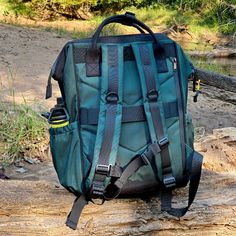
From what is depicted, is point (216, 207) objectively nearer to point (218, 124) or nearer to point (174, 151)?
point (174, 151)

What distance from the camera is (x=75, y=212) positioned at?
2053 millimetres

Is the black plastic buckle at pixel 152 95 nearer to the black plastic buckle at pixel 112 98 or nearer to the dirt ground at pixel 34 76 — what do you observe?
the black plastic buckle at pixel 112 98

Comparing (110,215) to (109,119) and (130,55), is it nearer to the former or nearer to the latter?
(109,119)

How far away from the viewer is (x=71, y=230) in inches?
81.0

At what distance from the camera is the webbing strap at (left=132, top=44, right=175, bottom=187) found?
200 centimetres

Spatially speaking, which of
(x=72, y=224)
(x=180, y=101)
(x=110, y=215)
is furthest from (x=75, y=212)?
(x=180, y=101)

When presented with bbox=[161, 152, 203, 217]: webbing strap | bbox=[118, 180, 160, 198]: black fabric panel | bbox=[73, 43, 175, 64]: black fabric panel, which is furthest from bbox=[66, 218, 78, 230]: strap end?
bbox=[73, 43, 175, 64]: black fabric panel

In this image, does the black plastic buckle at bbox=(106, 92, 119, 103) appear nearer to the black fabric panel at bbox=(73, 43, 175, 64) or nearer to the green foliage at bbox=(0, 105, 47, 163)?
the black fabric panel at bbox=(73, 43, 175, 64)

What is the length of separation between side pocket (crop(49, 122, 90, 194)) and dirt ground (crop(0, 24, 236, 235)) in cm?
17

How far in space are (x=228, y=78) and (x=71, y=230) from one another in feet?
16.7

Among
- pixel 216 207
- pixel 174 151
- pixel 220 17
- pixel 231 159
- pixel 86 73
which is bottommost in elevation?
pixel 220 17

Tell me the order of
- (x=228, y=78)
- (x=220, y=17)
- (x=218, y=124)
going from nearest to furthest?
(x=218, y=124)
(x=228, y=78)
(x=220, y=17)

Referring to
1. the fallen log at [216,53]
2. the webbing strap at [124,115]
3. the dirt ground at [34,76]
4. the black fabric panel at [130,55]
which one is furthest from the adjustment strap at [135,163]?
the fallen log at [216,53]

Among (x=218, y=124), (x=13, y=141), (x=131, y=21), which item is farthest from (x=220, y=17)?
(x=131, y=21)
